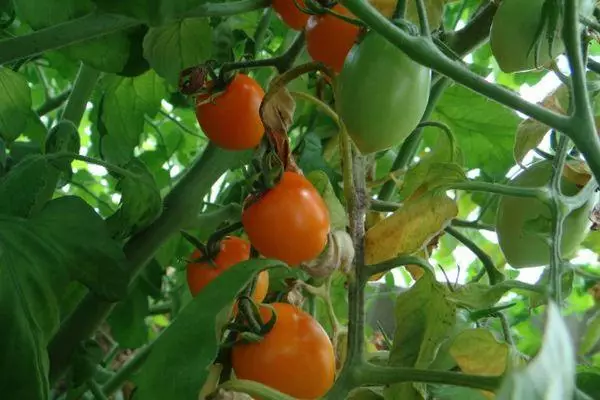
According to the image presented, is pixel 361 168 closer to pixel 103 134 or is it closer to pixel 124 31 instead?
pixel 124 31

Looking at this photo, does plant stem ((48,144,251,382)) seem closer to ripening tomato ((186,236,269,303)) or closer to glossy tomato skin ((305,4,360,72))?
ripening tomato ((186,236,269,303))

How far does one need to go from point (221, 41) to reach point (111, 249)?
217 millimetres

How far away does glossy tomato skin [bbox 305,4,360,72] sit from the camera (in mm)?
526

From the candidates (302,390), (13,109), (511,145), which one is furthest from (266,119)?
(511,145)

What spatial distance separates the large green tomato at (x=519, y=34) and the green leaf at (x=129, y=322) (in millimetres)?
518

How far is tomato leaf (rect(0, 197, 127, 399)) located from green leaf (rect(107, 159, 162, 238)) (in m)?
0.03

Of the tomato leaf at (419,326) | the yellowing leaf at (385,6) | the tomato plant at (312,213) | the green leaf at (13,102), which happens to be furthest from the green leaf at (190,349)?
the green leaf at (13,102)

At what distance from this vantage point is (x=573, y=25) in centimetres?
37

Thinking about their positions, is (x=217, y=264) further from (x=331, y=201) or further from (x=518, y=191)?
(x=518, y=191)

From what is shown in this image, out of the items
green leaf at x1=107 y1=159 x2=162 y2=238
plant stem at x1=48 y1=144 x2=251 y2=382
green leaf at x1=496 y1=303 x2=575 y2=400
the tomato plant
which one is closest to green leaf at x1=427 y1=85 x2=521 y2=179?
the tomato plant

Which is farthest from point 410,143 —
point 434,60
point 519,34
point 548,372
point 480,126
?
point 548,372

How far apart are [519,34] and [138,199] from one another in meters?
0.32

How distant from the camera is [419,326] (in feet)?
1.59

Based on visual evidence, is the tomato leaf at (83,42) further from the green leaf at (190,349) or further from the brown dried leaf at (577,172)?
the brown dried leaf at (577,172)
